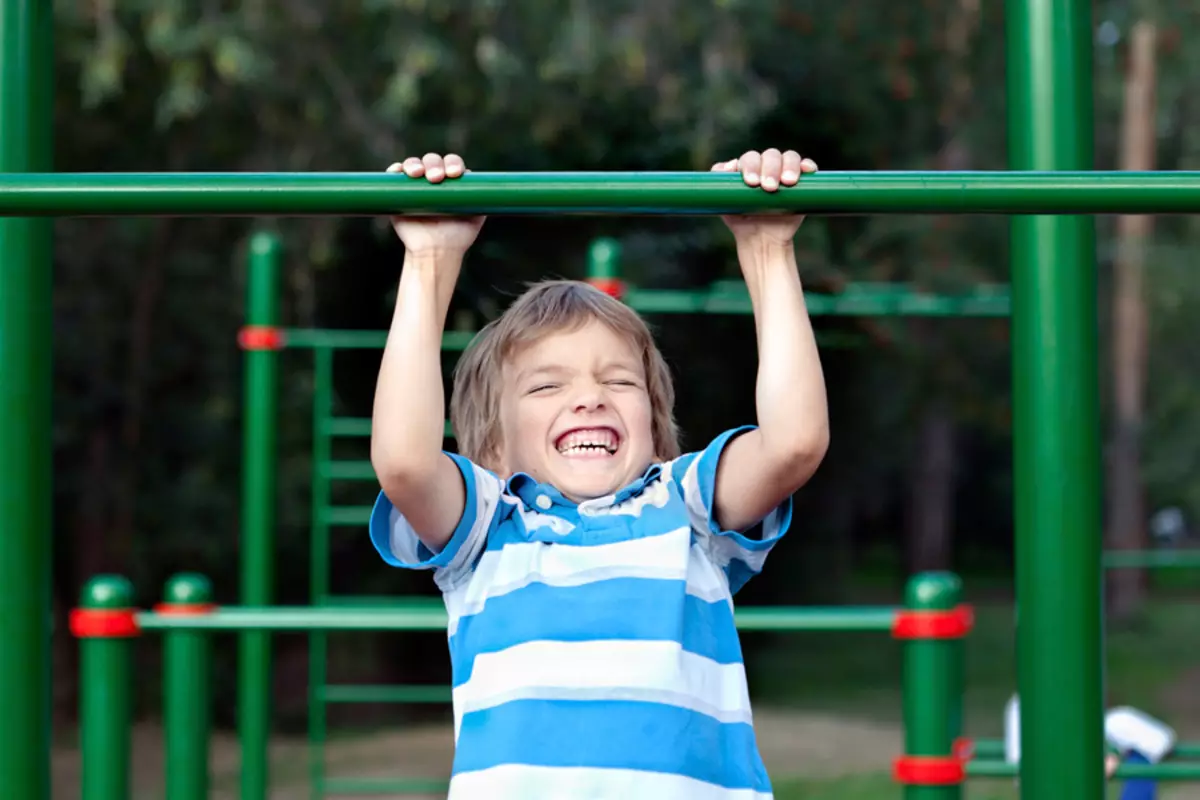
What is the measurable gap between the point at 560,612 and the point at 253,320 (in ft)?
10.7

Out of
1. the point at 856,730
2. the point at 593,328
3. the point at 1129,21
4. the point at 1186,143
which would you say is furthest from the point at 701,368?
the point at 593,328

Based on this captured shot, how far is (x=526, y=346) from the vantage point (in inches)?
68.5

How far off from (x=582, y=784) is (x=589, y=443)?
0.35 m

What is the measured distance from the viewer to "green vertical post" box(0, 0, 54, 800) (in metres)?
1.75

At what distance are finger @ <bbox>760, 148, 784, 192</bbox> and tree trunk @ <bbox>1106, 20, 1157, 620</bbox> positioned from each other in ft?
42.0

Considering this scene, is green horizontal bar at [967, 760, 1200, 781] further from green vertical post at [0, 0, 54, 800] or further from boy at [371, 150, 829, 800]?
green vertical post at [0, 0, 54, 800]

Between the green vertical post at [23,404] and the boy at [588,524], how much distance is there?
0.37m

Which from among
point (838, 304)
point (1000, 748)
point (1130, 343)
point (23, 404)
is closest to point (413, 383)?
point (23, 404)

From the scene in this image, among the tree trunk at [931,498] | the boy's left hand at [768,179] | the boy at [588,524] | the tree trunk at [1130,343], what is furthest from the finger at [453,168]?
the tree trunk at [931,498]

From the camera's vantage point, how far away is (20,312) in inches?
68.8

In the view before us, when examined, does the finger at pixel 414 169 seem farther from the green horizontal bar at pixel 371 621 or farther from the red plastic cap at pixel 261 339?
the red plastic cap at pixel 261 339

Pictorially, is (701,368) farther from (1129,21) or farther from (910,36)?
(1129,21)

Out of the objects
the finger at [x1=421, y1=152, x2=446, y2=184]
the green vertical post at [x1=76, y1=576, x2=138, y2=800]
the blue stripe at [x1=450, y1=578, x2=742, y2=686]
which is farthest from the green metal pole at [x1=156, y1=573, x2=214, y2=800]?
the finger at [x1=421, y1=152, x2=446, y2=184]

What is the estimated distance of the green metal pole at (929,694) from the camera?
2869 mm
